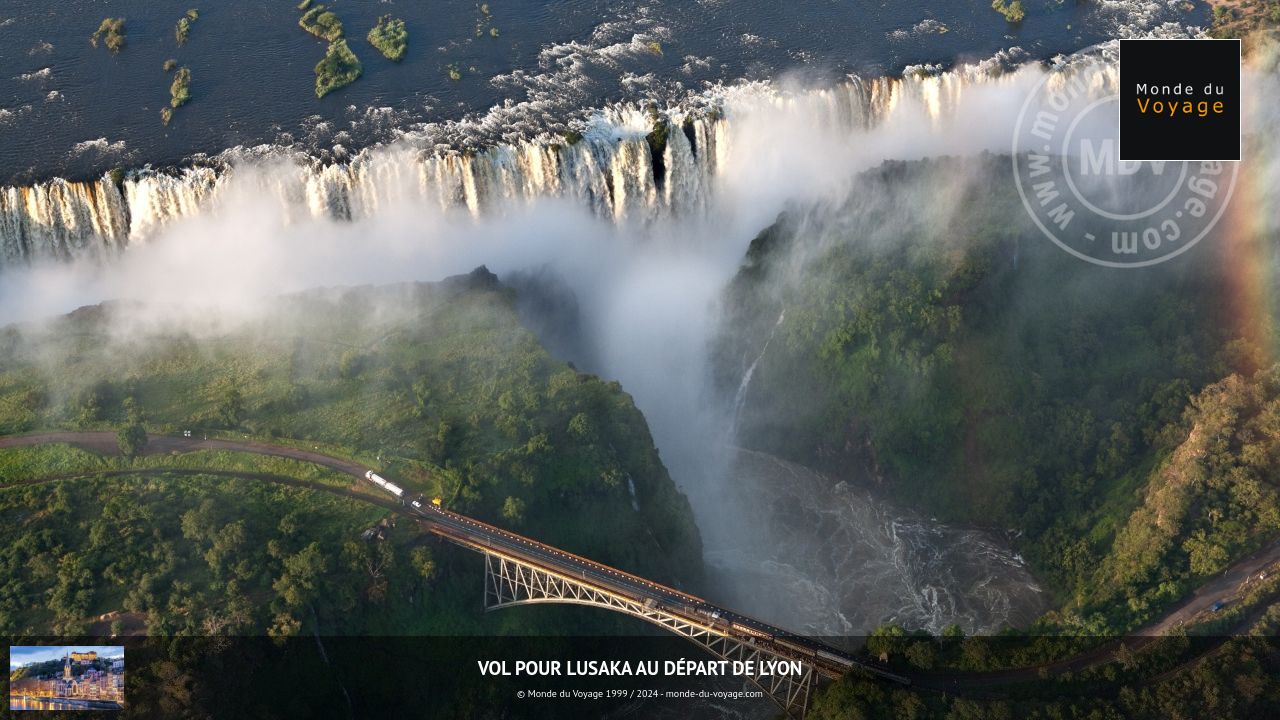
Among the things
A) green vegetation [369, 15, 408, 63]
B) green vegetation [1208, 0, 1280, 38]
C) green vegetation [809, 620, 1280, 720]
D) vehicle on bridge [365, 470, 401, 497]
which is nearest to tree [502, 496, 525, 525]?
vehicle on bridge [365, 470, 401, 497]

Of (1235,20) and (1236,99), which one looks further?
(1235,20)

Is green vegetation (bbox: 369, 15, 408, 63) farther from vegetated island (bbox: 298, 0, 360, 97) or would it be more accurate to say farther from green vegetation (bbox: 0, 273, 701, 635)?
green vegetation (bbox: 0, 273, 701, 635)

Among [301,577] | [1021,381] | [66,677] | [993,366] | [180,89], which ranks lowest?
[66,677]

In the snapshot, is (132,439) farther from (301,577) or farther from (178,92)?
(178,92)

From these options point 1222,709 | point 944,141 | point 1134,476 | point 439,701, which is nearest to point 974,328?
point 1134,476

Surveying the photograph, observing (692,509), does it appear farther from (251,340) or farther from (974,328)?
(251,340)

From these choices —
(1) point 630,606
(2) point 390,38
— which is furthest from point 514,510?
(2) point 390,38
